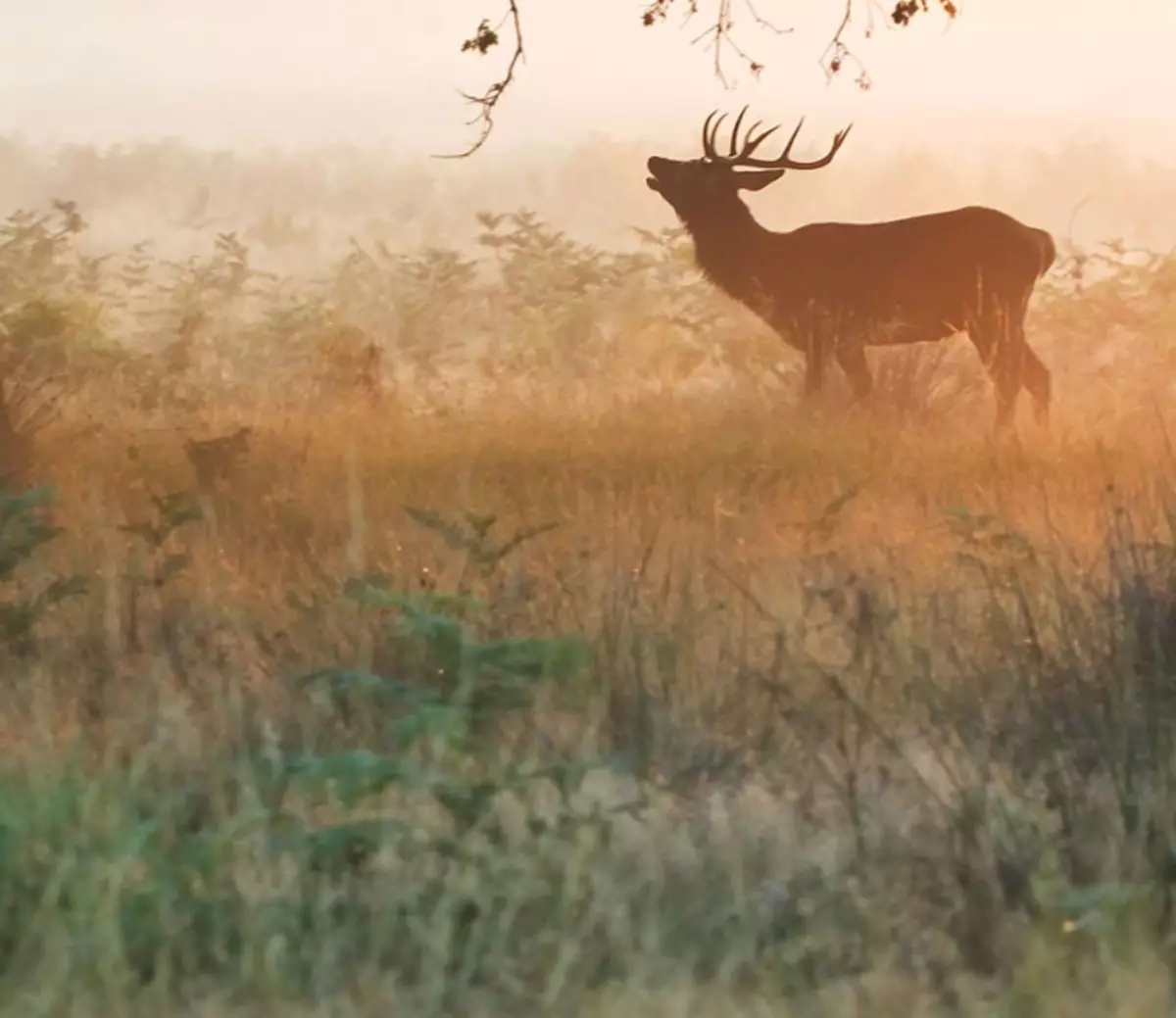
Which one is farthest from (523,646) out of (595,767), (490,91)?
(490,91)

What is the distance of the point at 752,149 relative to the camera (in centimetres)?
597

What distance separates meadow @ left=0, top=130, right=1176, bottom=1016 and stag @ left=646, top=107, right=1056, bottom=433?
0.62 feet

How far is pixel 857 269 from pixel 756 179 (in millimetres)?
617

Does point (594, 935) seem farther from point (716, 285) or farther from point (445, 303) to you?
point (716, 285)

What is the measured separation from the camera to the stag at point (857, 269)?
612 cm

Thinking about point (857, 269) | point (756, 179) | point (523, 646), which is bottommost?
point (523, 646)

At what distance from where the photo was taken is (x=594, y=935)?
1939 millimetres

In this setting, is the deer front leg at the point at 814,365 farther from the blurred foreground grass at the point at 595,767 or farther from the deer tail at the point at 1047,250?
the blurred foreground grass at the point at 595,767

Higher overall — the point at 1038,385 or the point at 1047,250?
the point at 1047,250

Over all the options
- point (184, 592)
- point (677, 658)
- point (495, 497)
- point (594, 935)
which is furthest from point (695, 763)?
point (495, 497)

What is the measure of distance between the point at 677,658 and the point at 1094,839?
949 mm

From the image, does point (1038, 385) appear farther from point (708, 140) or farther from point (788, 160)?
point (708, 140)

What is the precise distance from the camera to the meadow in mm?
1897

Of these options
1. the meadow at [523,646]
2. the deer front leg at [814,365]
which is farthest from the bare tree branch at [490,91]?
the deer front leg at [814,365]
